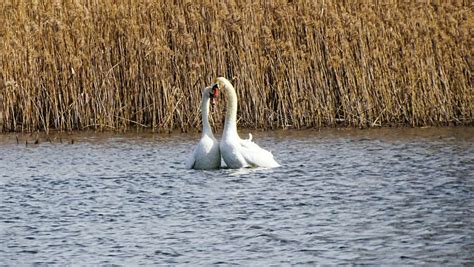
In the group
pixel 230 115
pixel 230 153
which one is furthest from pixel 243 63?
pixel 230 153

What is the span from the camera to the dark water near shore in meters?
7.93

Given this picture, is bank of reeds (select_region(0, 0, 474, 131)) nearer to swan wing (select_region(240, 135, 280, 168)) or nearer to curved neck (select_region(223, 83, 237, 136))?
curved neck (select_region(223, 83, 237, 136))

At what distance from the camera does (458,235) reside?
8.22 metres

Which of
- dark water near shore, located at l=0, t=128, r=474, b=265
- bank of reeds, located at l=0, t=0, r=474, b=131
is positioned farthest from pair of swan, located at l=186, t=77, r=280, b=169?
bank of reeds, located at l=0, t=0, r=474, b=131

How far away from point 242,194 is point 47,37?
24.3 feet

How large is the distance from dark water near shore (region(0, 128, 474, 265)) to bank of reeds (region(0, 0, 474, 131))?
125 centimetres

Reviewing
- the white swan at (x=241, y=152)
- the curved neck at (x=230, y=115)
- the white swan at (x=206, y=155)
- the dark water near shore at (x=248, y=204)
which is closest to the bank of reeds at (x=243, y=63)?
the dark water near shore at (x=248, y=204)

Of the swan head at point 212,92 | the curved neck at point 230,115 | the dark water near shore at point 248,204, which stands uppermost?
the swan head at point 212,92

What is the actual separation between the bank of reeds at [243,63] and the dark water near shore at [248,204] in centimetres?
125

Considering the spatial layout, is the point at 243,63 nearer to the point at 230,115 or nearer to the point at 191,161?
the point at 230,115

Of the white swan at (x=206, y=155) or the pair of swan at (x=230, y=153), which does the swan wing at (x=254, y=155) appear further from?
the white swan at (x=206, y=155)

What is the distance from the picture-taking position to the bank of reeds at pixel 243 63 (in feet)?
54.2

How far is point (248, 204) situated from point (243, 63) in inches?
266

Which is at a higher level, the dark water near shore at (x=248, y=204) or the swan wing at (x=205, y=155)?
the swan wing at (x=205, y=155)
